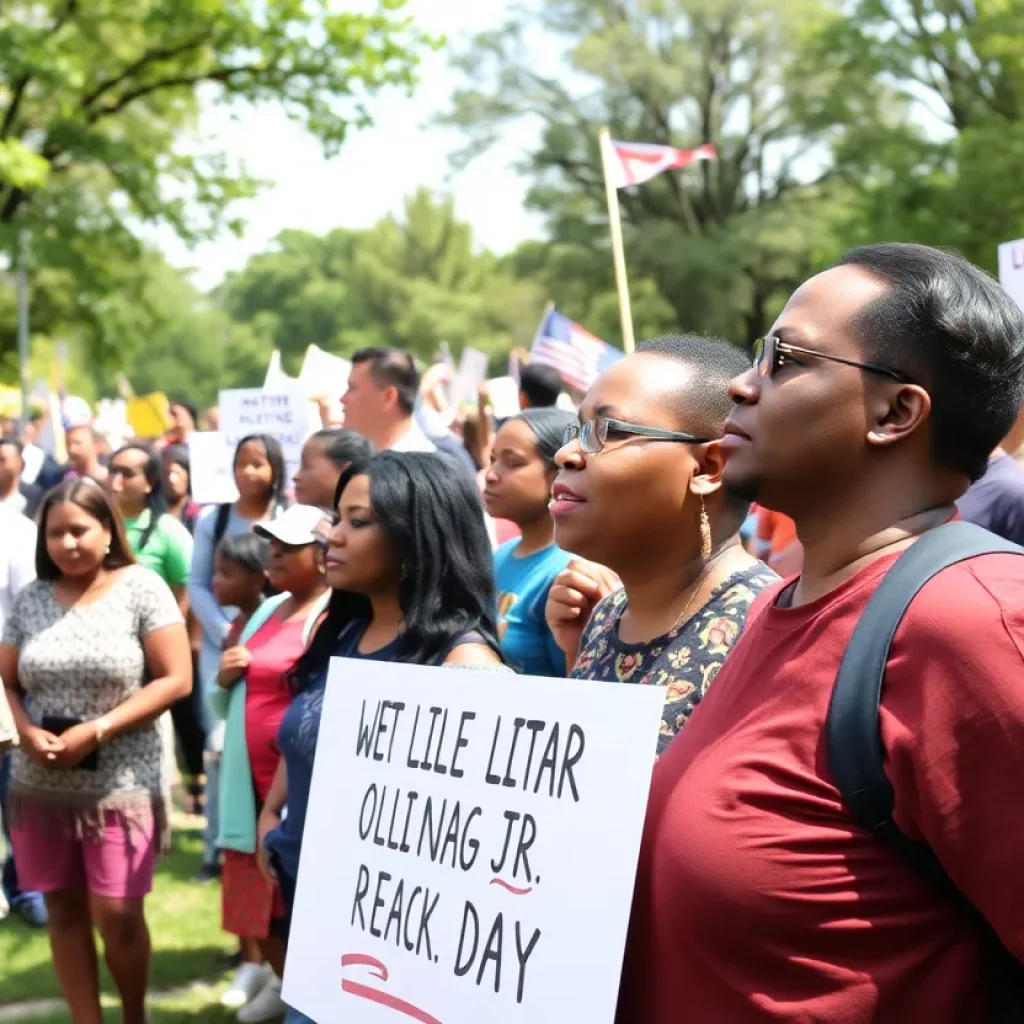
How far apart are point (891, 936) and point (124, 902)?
3.71 meters

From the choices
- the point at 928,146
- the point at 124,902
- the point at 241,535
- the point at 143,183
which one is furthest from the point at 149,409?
the point at 928,146

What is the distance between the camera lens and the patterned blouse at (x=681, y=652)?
2223 mm

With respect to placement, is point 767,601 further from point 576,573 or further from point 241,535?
point 241,535

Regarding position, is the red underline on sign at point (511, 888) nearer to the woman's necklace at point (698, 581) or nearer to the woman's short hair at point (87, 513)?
the woman's necklace at point (698, 581)

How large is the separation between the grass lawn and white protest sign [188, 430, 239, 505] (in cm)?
193

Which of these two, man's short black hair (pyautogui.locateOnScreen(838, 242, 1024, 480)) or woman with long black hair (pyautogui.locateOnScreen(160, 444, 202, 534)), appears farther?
woman with long black hair (pyautogui.locateOnScreen(160, 444, 202, 534))

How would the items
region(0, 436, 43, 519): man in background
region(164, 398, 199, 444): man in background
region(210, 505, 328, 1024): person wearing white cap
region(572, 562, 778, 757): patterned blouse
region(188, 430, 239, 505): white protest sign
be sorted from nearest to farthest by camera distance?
region(572, 562, 778, 757): patterned blouse < region(210, 505, 328, 1024): person wearing white cap < region(188, 430, 239, 505): white protest sign < region(0, 436, 43, 519): man in background < region(164, 398, 199, 444): man in background

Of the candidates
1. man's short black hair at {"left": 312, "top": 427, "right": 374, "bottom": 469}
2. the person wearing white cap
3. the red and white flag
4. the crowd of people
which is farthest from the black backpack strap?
the red and white flag

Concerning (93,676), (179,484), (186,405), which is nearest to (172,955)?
(93,676)

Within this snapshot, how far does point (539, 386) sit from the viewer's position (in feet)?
24.6

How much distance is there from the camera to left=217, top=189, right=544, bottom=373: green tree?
53.5 metres

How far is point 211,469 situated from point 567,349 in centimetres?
224

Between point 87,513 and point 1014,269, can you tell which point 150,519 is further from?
point 1014,269

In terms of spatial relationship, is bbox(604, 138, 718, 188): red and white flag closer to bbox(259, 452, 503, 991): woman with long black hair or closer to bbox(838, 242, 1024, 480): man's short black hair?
bbox(259, 452, 503, 991): woman with long black hair
